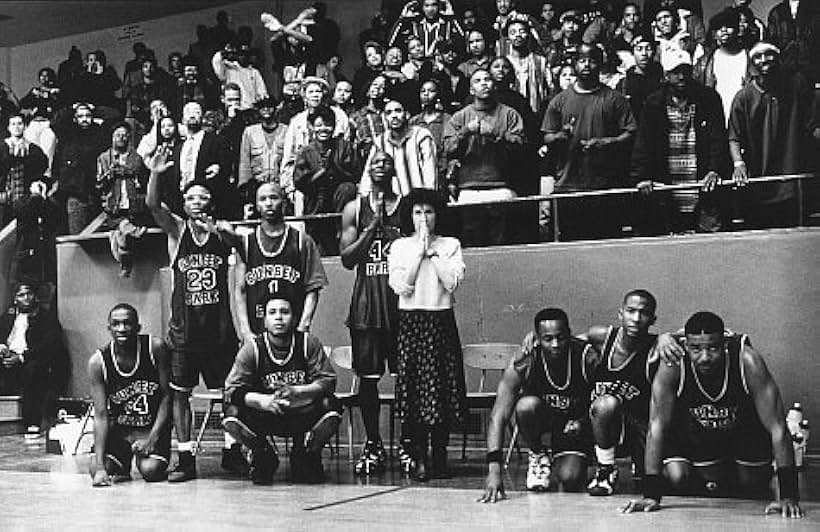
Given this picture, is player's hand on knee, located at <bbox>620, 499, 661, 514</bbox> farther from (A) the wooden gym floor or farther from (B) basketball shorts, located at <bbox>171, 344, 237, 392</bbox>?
(B) basketball shorts, located at <bbox>171, 344, 237, 392</bbox>

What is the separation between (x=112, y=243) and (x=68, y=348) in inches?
55.5

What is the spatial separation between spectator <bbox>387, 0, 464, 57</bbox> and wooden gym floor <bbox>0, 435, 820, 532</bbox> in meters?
4.08

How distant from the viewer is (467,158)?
856cm

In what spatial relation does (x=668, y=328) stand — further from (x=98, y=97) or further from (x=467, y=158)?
(x=98, y=97)

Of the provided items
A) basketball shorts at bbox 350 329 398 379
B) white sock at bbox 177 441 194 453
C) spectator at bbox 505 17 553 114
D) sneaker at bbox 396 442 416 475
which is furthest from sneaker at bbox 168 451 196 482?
spectator at bbox 505 17 553 114

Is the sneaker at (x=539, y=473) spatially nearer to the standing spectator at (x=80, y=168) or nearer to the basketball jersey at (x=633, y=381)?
the basketball jersey at (x=633, y=381)

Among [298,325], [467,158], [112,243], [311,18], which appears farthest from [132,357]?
[311,18]

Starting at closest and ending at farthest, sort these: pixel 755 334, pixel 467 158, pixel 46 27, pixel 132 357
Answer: pixel 132 357, pixel 755 334, pixel 467 158, pixel 46 27

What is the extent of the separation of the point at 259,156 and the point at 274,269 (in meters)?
2.85

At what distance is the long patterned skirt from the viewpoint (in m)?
6.96

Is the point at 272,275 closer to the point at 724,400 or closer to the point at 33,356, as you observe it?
the point at 724,400

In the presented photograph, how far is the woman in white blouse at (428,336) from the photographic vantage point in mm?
6961

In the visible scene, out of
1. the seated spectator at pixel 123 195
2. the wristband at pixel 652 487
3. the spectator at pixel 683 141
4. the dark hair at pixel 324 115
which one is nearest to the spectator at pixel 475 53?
the dark hair at pixel 324 115

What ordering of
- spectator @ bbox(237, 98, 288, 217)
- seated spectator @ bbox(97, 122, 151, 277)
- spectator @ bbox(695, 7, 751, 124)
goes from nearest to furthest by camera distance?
1. spectator @ bbox(695, 7, 751, 124)
2. spectator @ bbox(237, 98, 288, 217)
3. seated spectator @ bbox(97, 122, 151, 277)
